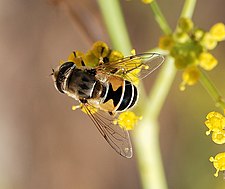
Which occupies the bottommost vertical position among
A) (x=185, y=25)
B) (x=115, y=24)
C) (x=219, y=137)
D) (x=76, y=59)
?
(x=219, y=137)

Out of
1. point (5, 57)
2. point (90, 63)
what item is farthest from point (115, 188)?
point (90, 63)

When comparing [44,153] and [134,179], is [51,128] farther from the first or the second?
[134,179]

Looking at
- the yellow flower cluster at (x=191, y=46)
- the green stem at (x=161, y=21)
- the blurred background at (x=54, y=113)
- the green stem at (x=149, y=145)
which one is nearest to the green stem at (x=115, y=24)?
the green stem at (x=149, y=145)

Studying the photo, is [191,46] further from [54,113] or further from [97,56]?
[54,113]

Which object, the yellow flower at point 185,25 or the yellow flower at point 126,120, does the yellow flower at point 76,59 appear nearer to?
the yellow flower at point 126,120

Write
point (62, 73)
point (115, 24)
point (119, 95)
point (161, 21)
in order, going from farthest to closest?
point (115, 24) < point (62, 73) < point (119, 95) < point (161, 21)

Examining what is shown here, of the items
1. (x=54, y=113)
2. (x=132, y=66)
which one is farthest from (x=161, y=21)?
(x=54, y=113)

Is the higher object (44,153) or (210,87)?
(44,153)
